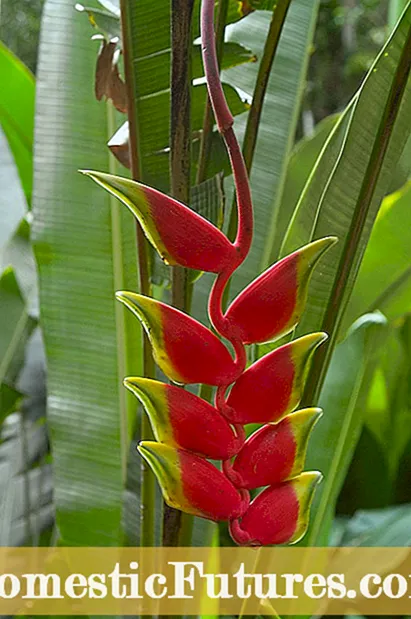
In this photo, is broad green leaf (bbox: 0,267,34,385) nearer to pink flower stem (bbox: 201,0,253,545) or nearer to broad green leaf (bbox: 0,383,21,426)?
broad green leaf (bbox: 0,383,21,426)

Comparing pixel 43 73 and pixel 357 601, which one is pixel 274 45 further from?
pixel 357 601

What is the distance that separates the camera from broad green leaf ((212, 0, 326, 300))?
0.34 meters

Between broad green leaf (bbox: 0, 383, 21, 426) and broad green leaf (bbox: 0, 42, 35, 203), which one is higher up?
broad green leaf (bbox: 0, 42, 35, 203)

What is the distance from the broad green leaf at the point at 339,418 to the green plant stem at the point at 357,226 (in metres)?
0.05

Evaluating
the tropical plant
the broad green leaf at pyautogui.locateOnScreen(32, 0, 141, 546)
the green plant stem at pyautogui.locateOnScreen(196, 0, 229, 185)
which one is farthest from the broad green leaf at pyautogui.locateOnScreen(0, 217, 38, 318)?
the green plant stem at pyautogui.locateOnScreen(196, 0, 229, 185)

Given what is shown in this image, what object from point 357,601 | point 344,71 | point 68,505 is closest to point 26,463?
point 68,505

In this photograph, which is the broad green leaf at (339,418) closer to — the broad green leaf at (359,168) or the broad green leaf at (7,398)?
the broad green leaf at (359,168)

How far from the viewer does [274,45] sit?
24 centimetres

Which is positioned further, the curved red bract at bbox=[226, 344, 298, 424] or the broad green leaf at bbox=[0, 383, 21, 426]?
the broad green leaf at bbox=[0, 383, 21, 426]

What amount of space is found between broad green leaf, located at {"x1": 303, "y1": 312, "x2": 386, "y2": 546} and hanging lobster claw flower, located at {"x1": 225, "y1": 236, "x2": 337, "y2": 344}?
160 mm

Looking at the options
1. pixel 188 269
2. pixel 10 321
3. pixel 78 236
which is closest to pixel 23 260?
pixel 10 321

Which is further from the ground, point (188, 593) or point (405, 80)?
point (405, 80)

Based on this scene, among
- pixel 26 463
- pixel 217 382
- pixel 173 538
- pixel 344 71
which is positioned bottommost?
pixel 344 71

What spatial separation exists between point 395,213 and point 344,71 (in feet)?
5.18
